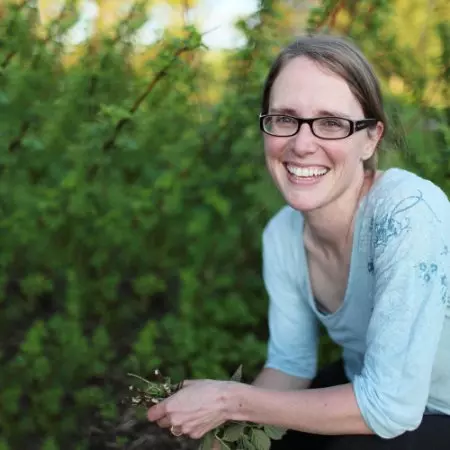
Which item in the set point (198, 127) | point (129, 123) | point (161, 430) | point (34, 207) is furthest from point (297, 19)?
point (161, 430)

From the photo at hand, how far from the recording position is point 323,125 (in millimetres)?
1926

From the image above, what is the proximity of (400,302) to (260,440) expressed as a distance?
0.56 meters

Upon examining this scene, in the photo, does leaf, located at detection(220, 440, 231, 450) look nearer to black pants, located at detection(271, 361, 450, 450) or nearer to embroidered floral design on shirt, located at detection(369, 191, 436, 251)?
black pants, located at detection(271, 361, 450, 450)

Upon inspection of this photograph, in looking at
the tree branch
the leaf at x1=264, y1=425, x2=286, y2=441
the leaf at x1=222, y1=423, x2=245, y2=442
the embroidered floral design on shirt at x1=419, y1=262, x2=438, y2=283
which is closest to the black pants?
the leaf at x1=264, y1=425, x2=286, y2=441

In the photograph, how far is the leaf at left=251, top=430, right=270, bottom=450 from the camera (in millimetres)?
2004

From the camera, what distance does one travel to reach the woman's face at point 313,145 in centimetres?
191

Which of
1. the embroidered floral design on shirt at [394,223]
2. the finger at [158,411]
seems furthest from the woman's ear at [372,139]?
the finger at [158,411]

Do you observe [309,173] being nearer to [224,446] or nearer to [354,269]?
[354,269]

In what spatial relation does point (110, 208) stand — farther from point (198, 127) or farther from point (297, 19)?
point (297, 19)

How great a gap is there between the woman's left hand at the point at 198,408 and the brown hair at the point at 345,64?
0.82m


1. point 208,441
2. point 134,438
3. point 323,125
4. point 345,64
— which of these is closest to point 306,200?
point 323,125

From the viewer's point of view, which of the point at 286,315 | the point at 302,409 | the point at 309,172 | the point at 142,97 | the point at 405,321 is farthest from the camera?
the point at 142,97

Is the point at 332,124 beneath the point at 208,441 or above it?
above

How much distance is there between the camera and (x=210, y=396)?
1.91 m
